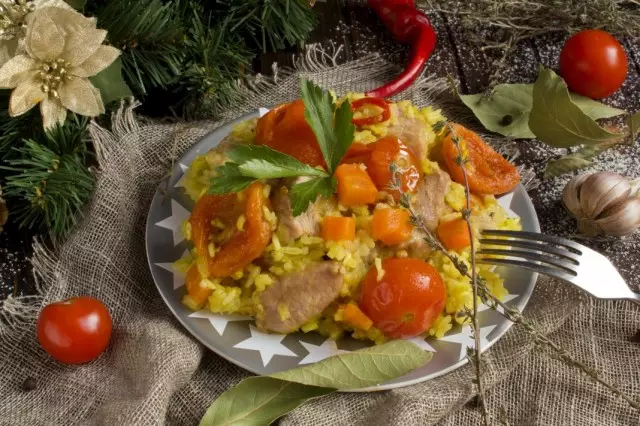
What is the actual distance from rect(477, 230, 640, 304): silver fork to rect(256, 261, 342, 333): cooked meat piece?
2.00 ft

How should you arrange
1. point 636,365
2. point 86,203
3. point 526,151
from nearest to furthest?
1. point 636,365
2. point 86,203
3. point 526,151

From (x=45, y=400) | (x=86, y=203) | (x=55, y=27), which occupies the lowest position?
(x=45, y=400)

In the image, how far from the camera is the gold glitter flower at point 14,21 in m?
2.90

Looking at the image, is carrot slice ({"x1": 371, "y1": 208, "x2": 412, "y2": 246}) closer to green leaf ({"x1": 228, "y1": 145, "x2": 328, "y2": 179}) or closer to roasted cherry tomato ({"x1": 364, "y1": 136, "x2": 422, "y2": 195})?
roasted cherry tomato ({"x1": 364, "y1": 136, "x2": 422, "y2": 195})

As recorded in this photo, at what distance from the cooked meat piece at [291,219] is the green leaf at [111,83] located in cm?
102

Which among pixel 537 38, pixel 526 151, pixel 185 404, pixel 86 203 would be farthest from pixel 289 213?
pixel 537 38

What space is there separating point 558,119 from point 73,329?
2198mm

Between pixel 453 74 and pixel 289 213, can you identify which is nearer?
pixel 289 213

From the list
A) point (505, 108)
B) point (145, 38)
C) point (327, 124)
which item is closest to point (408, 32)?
point (505, 108)

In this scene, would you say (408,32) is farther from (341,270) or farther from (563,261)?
(341,270)

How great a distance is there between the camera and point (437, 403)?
2.62m

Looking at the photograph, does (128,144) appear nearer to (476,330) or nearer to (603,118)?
(476,330)

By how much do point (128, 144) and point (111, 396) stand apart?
115 cm

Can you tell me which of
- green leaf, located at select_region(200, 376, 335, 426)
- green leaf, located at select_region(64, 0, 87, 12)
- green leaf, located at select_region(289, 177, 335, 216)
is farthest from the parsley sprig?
green leaf, located at select_region(64, 0, 87, 12)
